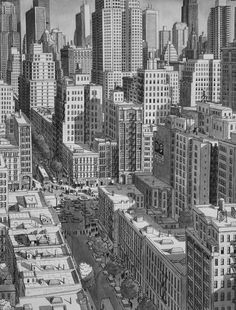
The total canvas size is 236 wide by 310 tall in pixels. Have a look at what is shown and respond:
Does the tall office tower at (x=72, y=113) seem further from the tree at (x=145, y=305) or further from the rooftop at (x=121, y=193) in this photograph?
the tree at (x=145, y=305)

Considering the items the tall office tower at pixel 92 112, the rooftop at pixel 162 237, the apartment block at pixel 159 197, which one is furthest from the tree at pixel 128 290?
the tall office tower at pixel 92 112

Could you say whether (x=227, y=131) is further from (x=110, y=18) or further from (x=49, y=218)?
(x=110, y=18)

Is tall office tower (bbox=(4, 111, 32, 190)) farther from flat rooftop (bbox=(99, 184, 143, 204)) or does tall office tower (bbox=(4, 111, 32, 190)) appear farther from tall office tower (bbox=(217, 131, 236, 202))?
tall office tower (bbox=(217, 131, 236, 202))

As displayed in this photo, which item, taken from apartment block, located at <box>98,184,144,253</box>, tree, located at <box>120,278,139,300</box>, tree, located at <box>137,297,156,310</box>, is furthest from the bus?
tree, located at <box>137,297,156,310</box>

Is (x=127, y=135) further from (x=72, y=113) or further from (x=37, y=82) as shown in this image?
(x=37, y=82)

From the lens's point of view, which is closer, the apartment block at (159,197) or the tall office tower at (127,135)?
the apartment block at (159,197)
